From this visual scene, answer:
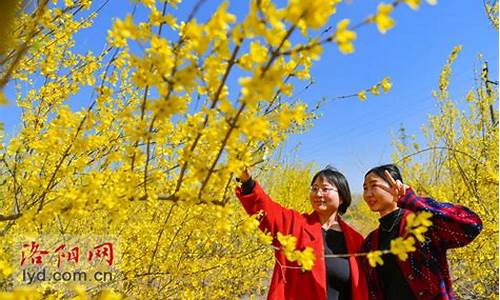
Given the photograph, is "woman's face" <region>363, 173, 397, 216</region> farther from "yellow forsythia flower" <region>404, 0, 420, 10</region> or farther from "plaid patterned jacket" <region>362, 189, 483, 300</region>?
"yellow forsythia flower" <region>404, 0, 420, 10</region>

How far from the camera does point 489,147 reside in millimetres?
4074

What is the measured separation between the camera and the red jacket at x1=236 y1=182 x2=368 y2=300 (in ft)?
6.93

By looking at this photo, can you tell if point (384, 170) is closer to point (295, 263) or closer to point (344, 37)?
point (295, 263)

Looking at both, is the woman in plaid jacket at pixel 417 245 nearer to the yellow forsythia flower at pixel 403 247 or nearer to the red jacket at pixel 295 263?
the red jacket at pixel 295 263

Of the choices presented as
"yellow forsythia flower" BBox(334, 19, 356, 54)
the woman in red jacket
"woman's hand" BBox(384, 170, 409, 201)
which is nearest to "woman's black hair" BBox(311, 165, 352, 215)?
the woman in red jacket

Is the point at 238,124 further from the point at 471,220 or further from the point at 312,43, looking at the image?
the point at 471,220

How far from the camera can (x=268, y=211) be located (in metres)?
2.15

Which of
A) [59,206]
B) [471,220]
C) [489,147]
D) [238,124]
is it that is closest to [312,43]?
[238,124]

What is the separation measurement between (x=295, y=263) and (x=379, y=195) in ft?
1.99

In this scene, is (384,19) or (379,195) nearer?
(384,19)

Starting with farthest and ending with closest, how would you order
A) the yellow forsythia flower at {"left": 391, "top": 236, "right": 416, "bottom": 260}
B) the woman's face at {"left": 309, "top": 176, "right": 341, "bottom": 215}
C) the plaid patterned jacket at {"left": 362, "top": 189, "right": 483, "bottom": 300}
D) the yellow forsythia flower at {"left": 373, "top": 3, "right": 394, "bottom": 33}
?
1. the woman's face at {"left": 309, "top": 176, "right": 341, "bottom": 215}
2. the plaid patterned jacket at {"left": 362, "top": 189, "right": 483, "bottom": 300}
3. the yellow forsythia flower at {"left": 391, "top": 236, "right": 416, "bottom": 260}
4. the yellow forsythia flower at {"left": 373, "top": 3, "right": 394, "bottom": 33}

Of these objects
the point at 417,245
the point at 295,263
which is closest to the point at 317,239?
the point at 295,263

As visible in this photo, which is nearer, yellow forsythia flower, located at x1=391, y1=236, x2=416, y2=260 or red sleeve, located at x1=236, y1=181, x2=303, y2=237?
yellow forsythia flower, located at x1=391, y1=236, x2=416, y2=260

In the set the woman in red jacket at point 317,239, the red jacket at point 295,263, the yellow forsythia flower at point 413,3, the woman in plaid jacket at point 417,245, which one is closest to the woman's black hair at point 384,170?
the woman in plaid jacket at point 417,245
